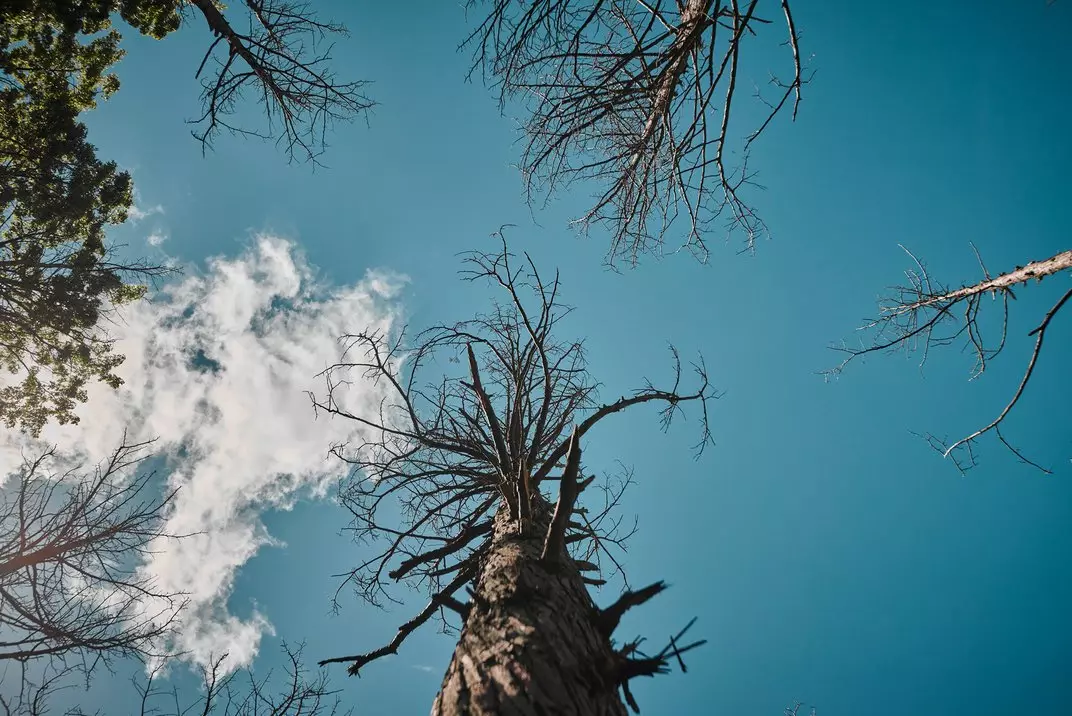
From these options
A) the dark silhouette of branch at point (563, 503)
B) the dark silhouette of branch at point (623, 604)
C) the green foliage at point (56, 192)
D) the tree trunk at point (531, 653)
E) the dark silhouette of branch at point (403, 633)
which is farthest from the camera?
the green foliage at point (56, 192)

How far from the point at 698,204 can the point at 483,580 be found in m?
2.93

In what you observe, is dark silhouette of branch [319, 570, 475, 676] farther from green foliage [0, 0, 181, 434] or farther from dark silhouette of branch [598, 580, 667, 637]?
green foliage [0, 0, 181, 434]

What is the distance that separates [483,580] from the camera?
2.34m

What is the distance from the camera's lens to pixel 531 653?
166 cm

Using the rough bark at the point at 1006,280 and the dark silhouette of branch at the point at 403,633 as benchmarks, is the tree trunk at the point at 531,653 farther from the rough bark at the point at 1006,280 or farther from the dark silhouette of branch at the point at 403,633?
the rough bark at the point at 1006,280

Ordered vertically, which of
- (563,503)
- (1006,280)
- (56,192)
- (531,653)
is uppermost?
(56,192)

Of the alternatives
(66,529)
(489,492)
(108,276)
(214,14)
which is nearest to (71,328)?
(108,276)

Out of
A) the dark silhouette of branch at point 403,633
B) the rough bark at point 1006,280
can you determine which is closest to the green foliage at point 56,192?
the dark silhouette of branch at point 403,633

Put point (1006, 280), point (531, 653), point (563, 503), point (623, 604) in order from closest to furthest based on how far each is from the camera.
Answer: point (531, 653), point (623, 604), point (563, 503), point (1006, 280)

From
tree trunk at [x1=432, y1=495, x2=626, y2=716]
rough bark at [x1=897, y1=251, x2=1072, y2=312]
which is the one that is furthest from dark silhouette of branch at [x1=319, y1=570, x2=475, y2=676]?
rough bark at [x1=897, y1=251, x2=1072, y2=312]

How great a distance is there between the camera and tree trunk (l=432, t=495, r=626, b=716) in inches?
58.9

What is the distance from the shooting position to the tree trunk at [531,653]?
4.91 ft

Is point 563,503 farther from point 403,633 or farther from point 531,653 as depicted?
point 403,633

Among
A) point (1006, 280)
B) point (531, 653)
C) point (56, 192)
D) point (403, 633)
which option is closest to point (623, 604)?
point (531, 653)
